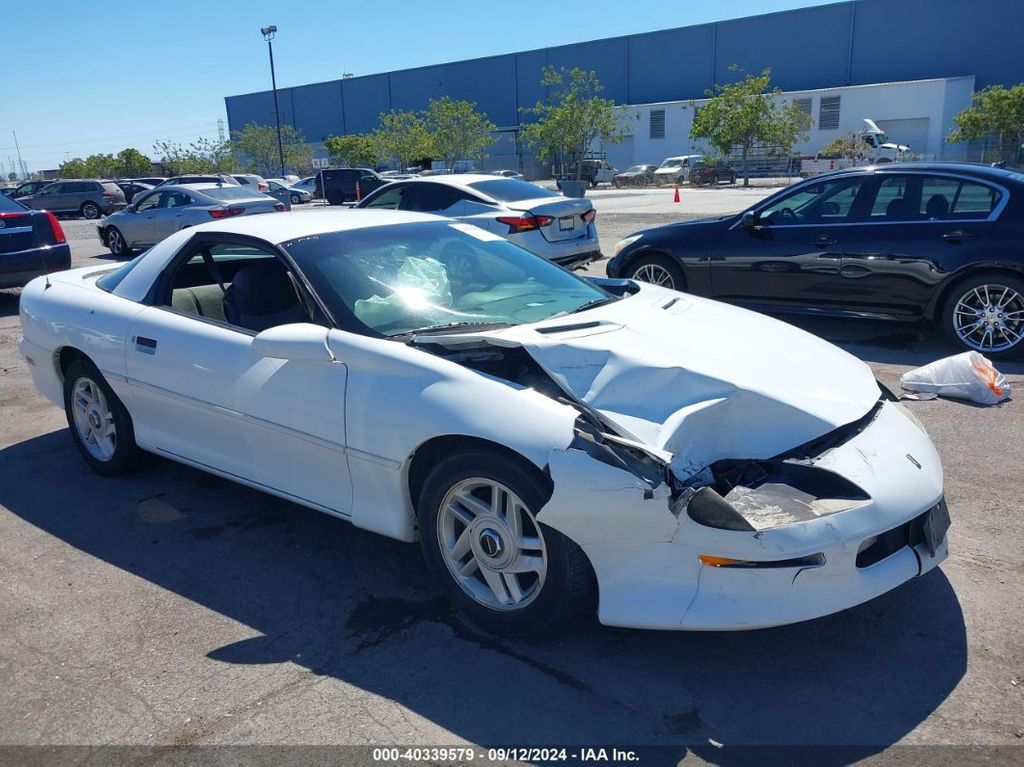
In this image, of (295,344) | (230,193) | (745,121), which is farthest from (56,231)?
(745,121)

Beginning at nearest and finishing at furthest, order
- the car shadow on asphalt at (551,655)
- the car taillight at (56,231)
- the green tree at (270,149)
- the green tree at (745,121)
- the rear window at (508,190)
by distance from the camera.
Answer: the car shadow on asphalt at (551,655), the car taillight at (56,231), the rear window at (508,190), the green tree at (745,121), the green tree at (270,149)

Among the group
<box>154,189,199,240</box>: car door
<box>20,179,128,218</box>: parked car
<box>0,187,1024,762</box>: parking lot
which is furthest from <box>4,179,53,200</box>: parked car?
<box>0,187,1024,762</box>: parking lot

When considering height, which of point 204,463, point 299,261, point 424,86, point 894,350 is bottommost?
point 894,350

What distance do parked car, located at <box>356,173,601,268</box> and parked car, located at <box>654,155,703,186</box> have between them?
37.7m

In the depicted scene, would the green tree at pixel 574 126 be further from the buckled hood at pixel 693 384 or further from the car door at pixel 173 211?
the buckled hood at pixel 693 384

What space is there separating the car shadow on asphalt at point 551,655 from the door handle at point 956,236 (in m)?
4.45

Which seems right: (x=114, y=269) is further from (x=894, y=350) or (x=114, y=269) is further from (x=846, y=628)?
(x=894, y=350)

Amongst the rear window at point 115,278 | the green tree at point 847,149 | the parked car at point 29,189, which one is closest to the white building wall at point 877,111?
the green tree at point 847,149

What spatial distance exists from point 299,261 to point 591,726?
2.39 meters

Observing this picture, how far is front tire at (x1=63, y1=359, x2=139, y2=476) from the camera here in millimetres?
4770

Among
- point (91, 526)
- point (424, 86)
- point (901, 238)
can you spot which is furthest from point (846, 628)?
point (424, 86)

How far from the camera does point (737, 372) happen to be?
3.32 m

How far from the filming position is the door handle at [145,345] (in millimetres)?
4367

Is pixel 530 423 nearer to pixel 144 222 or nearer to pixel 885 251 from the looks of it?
pixel 885 251
